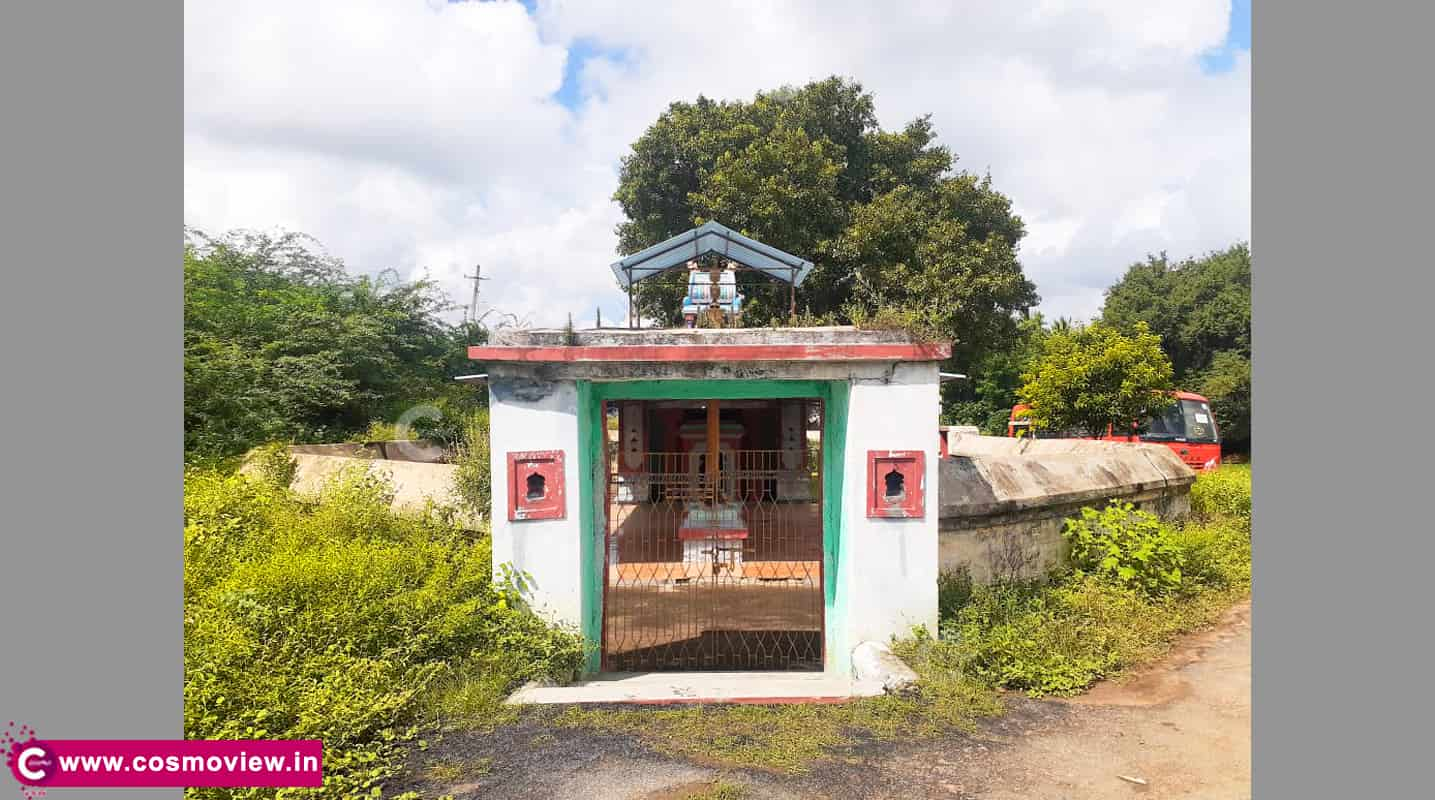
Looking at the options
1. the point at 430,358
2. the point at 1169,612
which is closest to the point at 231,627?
the point at 1169,612

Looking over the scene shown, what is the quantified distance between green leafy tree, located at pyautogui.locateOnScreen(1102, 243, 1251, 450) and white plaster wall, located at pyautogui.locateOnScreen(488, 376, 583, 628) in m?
23.2

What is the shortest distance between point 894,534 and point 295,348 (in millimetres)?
12859

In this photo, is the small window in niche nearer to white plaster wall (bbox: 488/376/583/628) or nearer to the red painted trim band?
the red painted trim band

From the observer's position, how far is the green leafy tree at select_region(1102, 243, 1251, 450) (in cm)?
2448

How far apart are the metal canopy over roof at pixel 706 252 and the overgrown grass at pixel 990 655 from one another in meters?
3.53

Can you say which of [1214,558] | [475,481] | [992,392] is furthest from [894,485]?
[992,392]

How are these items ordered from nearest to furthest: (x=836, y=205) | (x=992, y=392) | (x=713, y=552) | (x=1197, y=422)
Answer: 1. (x=713, y=552)
2. (x=836, y=205)
3. (x=1197, y=422)
4. (x=992, y=392)

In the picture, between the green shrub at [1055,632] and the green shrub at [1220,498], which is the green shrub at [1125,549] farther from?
the green shrub at [1220,498]

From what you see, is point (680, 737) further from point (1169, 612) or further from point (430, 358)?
point (430, 358)

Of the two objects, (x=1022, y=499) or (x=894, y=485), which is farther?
(x=1022, y=499)

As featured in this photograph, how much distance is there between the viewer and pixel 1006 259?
16.0 m

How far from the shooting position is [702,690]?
216 inches

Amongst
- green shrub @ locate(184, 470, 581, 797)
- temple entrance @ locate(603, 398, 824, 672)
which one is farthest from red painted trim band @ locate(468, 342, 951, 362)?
green shrub @ locate(184, 470, 581, 797)
